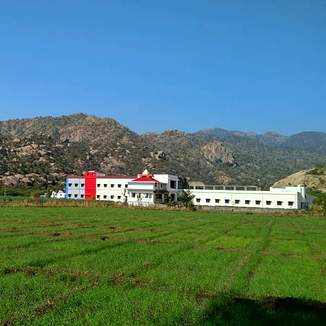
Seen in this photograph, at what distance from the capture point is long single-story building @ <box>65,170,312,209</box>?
109 meters

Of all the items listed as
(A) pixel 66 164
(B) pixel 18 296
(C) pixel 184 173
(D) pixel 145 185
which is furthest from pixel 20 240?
(C) pixel 184 173

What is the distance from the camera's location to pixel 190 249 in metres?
22.6

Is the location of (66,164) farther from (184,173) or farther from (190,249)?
(190,249)

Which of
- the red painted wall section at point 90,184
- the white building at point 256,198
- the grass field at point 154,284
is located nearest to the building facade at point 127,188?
the red painted wall section at point 90,184

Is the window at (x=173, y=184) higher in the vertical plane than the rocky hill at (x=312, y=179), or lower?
lower

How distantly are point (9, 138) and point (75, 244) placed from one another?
14741cm

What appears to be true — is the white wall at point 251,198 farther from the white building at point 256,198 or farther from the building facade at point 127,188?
the building facade at point 127,188

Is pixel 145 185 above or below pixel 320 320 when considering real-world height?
above

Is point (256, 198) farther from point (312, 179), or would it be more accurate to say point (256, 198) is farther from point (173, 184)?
point (312, 179)

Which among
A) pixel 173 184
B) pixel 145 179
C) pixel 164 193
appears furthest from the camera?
pixel 173 184

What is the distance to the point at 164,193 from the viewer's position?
379ft

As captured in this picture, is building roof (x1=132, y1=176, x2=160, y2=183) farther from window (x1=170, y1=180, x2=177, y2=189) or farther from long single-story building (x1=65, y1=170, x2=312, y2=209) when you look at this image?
window (x1=170, y1=180, x2=177, y2=189)

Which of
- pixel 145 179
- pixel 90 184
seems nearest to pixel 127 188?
pixel 145 179

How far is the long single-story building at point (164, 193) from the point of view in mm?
109312
